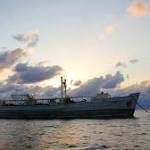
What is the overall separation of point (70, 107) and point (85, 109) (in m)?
4.28

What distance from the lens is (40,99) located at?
12306 cm

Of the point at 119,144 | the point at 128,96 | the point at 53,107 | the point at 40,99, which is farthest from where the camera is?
the point at 40,99

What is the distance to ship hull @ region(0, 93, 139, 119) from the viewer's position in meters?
107

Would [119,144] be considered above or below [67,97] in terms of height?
below

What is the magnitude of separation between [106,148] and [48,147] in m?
6.46

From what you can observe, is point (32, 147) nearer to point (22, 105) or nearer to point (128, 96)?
point (128, 96)

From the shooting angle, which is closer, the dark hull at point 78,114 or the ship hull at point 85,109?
the ship hull at point 85,109

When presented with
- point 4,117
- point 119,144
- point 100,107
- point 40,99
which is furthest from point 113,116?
point 119,144

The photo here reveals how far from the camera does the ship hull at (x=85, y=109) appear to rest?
107m

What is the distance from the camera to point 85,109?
111062 mm

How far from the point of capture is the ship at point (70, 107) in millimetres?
107812

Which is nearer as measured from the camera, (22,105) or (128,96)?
(128,96)

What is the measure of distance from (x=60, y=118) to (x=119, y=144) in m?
70.6

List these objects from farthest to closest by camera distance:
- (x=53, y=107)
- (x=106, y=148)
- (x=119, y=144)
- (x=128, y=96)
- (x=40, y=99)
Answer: (x=40, y=99) → (x=53, y=107) → (x=128, y=96) → (x=119, y=144) → (x=106, y=148)
